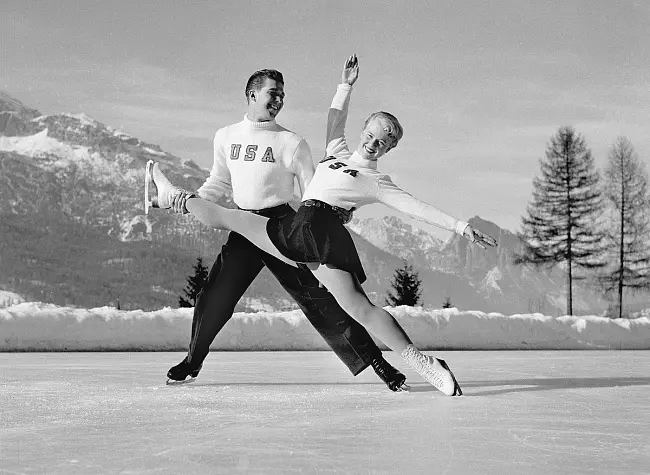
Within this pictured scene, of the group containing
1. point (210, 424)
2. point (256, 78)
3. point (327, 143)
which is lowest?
point (210, 424)

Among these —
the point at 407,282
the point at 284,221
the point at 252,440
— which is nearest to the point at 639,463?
the point at 252,440

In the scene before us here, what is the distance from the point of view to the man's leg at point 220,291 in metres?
5.39

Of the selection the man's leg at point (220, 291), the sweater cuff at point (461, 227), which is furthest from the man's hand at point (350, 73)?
the sweater cuff at point (461, 227)

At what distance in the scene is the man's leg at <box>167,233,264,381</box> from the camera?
539 cm

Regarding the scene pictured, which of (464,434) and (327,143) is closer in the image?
(464,434)

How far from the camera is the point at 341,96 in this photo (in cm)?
518

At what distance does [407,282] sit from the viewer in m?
36.7

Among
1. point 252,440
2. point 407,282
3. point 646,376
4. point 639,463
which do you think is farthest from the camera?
point 407,282

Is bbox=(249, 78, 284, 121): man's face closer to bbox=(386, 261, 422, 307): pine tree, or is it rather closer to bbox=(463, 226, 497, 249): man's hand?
bbox=(463, 226, 497, 249): man's hand

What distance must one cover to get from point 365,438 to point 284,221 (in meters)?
1.82

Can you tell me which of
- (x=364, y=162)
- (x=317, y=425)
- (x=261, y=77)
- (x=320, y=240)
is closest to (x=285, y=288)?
(x=320, y=240)

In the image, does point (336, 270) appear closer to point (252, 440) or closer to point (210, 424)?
point (210, 424)

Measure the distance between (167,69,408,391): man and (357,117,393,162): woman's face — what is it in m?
0.54

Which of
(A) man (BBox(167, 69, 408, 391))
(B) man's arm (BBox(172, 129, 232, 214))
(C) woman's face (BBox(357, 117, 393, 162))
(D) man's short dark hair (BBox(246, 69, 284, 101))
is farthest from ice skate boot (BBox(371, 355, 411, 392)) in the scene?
(D) man's short dark hair (BBox(246, 69, 284, 101))
